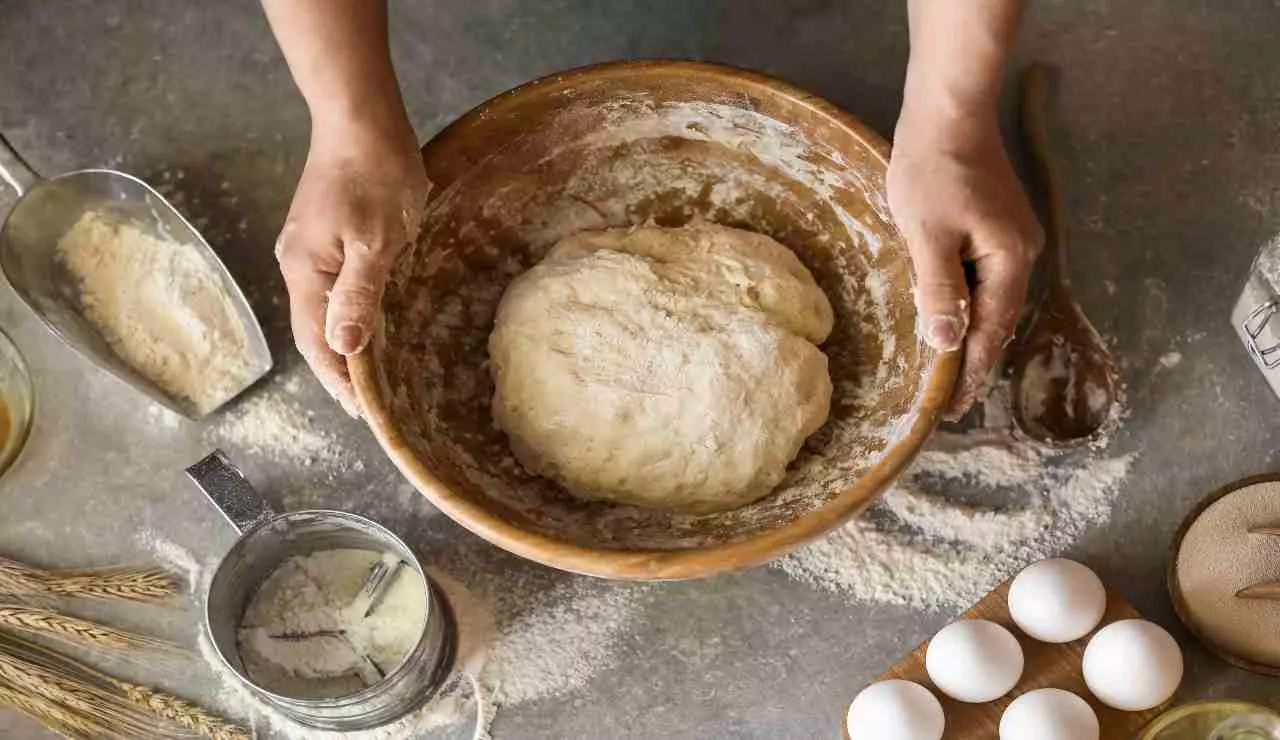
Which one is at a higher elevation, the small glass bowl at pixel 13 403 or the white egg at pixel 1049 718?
the small glass bowl at pixel 13 403

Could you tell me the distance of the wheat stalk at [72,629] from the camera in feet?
4.19

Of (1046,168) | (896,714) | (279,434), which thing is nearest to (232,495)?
(279,434)

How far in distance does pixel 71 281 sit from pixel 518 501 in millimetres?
653

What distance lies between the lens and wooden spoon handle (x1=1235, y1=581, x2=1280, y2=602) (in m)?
1.18

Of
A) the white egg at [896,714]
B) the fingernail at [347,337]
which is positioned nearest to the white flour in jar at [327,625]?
the fingernail at [347,337]

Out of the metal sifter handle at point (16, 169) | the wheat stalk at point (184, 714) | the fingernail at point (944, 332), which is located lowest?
the wheat stalk at point (184, 714)

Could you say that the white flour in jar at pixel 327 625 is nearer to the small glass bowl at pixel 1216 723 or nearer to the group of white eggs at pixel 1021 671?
the group of white eggs at pixel 1021 671

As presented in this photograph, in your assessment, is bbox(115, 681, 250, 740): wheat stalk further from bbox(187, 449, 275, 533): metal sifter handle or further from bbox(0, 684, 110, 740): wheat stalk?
bbox(187, 449, 275, 533): metal sifter handle

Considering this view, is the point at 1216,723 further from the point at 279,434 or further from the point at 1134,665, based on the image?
the point at 279,434

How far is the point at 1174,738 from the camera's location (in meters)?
1.14

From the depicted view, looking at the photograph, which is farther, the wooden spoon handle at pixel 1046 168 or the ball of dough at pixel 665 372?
the wooden spoon handle at pixel 1046 168

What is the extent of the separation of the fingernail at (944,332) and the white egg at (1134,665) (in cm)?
37

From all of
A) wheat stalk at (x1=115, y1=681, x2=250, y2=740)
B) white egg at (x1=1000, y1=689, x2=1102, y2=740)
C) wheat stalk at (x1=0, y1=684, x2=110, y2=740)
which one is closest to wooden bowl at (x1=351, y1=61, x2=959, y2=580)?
white egg at (x1=1000, y1=689, x2=1102, y2=740)

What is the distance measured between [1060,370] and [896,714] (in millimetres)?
447
